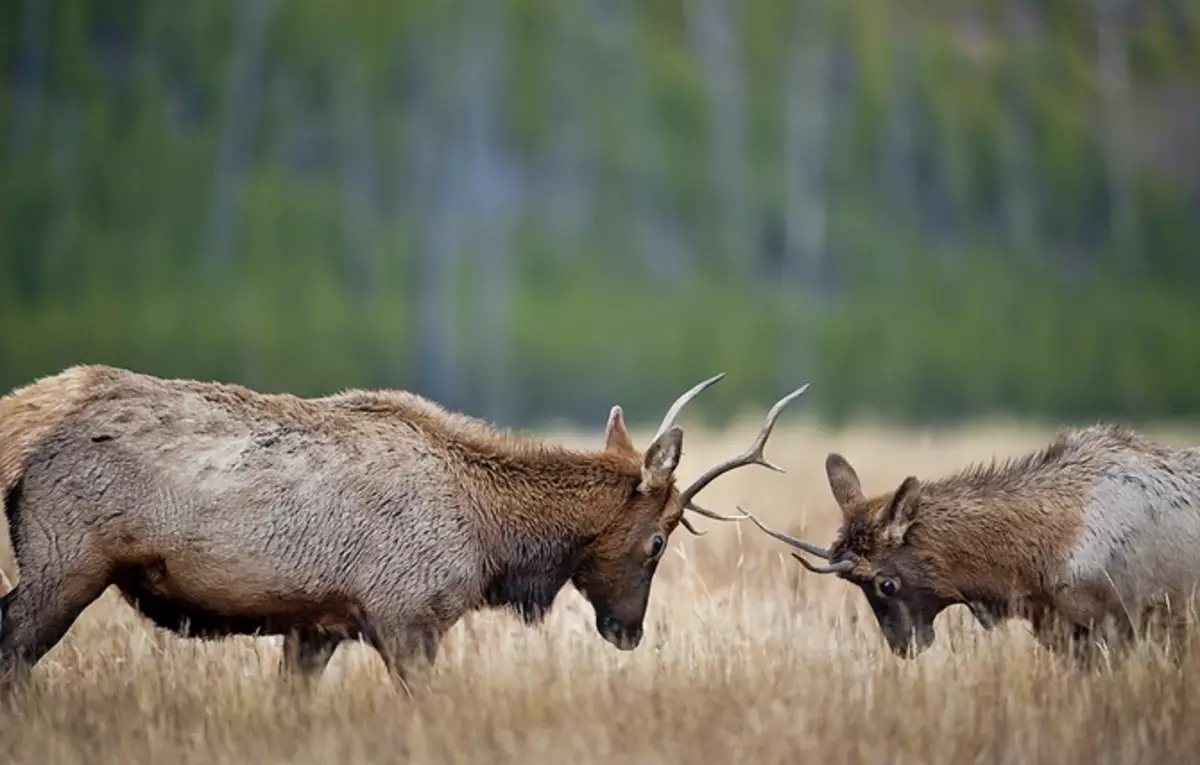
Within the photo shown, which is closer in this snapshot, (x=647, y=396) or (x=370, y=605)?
(x=370, y=605)

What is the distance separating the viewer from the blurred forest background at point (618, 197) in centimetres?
6231

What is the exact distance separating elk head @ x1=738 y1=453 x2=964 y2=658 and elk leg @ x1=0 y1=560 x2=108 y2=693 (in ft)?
11.2

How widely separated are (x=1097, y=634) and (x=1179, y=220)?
65.8m

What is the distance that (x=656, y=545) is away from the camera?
9.67m

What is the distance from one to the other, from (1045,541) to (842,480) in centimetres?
126

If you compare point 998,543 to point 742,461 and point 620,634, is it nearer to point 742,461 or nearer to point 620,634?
point 742,461

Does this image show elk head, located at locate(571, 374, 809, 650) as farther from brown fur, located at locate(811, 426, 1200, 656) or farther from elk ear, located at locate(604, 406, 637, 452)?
→ brown fur, located at locate(811, 426, 1200, 656)

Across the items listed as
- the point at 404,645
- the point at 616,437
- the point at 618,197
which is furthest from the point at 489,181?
the point at 404,645

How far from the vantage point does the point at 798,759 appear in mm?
7422

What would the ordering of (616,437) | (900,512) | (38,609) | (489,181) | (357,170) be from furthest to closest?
1. (489,181)
2. (357,170)
3. (616,437)
4. (900,512)
5. (38,609)

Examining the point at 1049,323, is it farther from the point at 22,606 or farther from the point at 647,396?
the point at 22,606

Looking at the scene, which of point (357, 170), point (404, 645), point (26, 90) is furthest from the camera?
point (357, 170)

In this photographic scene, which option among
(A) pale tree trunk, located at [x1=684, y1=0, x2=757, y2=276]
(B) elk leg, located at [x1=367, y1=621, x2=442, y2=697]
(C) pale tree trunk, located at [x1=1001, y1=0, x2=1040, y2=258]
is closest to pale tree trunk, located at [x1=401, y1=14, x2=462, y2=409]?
(A) pale tree trunk, located at [x1=684, y1=0, x2=757, y2=276]

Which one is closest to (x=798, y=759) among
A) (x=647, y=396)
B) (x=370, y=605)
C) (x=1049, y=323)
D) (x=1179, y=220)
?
(x=370, y=605)
